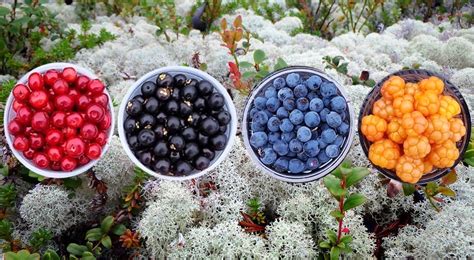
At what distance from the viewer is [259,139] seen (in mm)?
1666

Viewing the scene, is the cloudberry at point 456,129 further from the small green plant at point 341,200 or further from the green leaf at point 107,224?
the green leaf at point 107,224

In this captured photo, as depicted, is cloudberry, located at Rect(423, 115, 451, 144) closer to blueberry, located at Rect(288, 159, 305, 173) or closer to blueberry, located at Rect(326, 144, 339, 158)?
blueberry, located at Rect(326, 144, 339, 158)

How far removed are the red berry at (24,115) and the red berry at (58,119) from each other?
8 centimetres

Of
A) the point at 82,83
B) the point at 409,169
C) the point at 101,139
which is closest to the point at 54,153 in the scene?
the point at 101,139

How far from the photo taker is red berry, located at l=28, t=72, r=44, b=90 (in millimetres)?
1570

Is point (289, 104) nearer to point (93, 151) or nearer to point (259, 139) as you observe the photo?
point (259, 139)

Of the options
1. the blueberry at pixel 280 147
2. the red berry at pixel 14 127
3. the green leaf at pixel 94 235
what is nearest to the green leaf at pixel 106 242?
the green leaf at pixel 94 235

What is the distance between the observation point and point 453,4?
11.7ft

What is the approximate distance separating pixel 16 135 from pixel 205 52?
1.40 meters

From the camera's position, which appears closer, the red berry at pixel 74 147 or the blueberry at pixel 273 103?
the red berry at pixel 74 147

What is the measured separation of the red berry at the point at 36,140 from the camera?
1560 millimetres

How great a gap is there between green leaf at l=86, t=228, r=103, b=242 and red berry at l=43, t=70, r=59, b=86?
0.59 m

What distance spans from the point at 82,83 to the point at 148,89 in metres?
0.25

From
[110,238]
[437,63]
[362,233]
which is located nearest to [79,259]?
[110,238]
